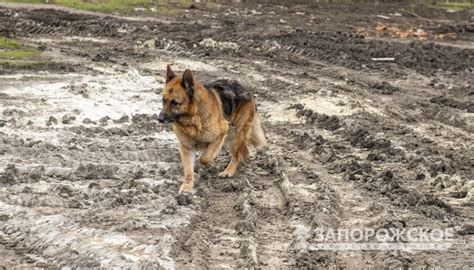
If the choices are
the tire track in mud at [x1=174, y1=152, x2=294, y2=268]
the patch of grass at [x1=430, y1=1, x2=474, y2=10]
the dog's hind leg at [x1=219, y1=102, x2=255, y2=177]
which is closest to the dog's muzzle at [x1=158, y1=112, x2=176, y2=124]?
the tire track in mud at [x1=174, y1=152, x2=294, y2=268]

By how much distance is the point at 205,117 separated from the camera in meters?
9.20

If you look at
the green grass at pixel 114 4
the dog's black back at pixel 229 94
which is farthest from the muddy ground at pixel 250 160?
the green grass at pixel 114 4

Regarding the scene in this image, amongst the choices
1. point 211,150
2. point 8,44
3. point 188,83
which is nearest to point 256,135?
point 211,150

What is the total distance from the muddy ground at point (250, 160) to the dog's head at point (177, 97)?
81cm

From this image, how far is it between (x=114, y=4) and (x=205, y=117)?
2285cm

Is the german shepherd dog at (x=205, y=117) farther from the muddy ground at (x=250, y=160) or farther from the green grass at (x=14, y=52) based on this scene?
the green grass at (x=14, y=52)

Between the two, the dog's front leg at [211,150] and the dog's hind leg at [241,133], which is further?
the dog's hind leg at [241,133]

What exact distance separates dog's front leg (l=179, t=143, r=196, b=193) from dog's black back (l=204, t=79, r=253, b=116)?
0.76 m

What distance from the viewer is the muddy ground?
7062mm

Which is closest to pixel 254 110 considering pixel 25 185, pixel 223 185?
pixel 223 185

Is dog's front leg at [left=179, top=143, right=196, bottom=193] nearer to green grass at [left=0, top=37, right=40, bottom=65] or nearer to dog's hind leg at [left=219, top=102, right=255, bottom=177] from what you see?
dog's hind leg at [left=219, top=102, right=255, bottom=177]

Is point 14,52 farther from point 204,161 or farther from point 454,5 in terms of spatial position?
point 454,5

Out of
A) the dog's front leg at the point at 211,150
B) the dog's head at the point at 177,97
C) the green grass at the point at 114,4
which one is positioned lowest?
the green grass at the point at 114,4

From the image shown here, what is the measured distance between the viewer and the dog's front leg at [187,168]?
8.84m
